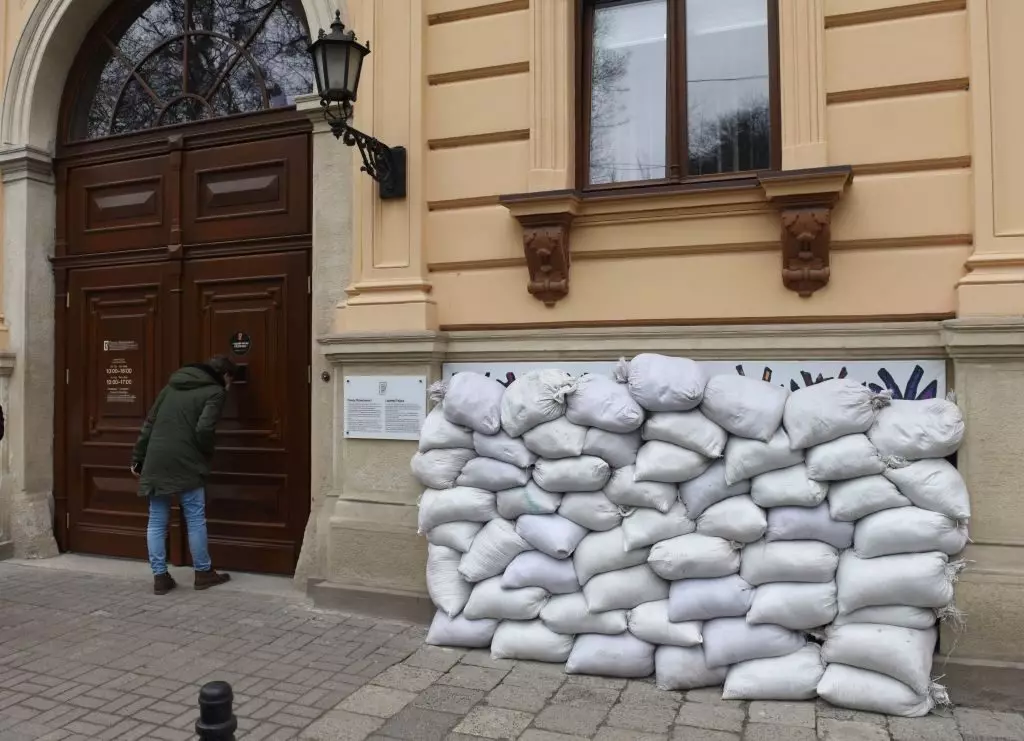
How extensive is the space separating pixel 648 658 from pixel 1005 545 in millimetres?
1768

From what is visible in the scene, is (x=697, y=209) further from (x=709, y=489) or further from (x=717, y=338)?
(x=709, y=489)

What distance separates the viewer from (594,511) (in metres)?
4.18

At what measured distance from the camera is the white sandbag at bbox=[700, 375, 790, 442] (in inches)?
154

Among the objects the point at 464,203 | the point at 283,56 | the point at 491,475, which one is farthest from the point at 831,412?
the point at 283,56

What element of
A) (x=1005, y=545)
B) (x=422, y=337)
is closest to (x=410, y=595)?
(x=422, y=337)

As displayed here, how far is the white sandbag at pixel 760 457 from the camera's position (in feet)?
12.8

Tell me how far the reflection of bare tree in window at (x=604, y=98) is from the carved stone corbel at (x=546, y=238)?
453mm

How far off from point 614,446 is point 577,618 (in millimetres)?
882

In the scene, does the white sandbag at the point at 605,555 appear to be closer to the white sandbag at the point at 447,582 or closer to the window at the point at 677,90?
the white sandbag at the point at 447,582

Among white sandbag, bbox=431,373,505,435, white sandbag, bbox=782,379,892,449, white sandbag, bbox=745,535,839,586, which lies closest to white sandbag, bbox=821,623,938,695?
white sandbag, bbox=745,535,839,586

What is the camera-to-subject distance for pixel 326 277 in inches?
217

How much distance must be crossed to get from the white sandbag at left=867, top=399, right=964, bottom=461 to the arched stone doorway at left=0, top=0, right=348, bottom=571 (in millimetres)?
3871

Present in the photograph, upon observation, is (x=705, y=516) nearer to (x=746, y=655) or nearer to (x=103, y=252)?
(x=746, y=655)

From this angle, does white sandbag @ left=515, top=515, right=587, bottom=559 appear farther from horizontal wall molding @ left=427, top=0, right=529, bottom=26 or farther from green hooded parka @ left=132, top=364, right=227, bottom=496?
horizontal wall molding @ left=427, top=0, right=529, bottom=26
